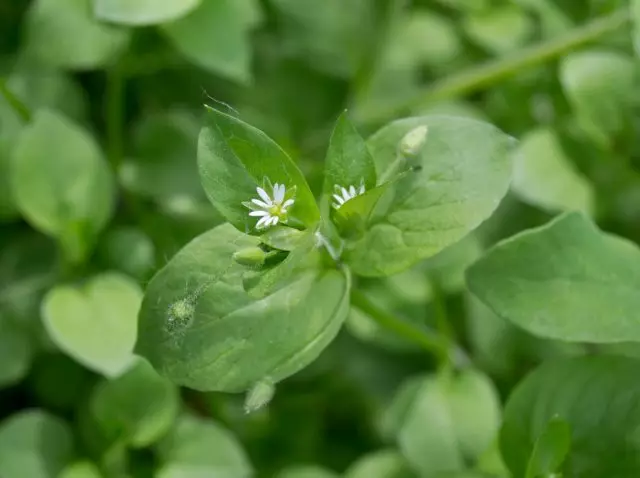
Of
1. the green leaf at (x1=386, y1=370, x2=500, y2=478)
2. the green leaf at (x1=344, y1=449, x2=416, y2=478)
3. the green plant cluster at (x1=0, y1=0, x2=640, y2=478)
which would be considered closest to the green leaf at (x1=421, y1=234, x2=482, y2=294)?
the green plant cluster at (x1=0, y1=0, x2=640, y2=478)

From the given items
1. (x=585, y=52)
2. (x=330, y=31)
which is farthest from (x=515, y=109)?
(x=330, y=31)

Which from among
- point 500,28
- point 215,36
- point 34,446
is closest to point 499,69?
point 500,28

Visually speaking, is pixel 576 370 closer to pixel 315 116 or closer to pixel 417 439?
pixel 417 439

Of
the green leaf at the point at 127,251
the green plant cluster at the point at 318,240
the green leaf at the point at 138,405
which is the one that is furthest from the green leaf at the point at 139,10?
the green leaf at the point at 138,405

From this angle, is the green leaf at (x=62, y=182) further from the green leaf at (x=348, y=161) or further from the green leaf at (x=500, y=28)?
the green leaf at (x=500, y=28)

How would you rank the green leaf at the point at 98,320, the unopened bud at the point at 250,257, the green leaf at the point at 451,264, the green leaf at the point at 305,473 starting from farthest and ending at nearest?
1. the green leaf at the point at 451,264
2. the green leaf at the point at 305,473
3. the green leaf at the point at 98,320
4. the unopened bud at the point at 250,257

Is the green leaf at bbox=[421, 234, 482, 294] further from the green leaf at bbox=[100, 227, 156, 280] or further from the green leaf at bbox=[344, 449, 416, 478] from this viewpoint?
the green leaf at bbox=[100, 227, 156, 280]
